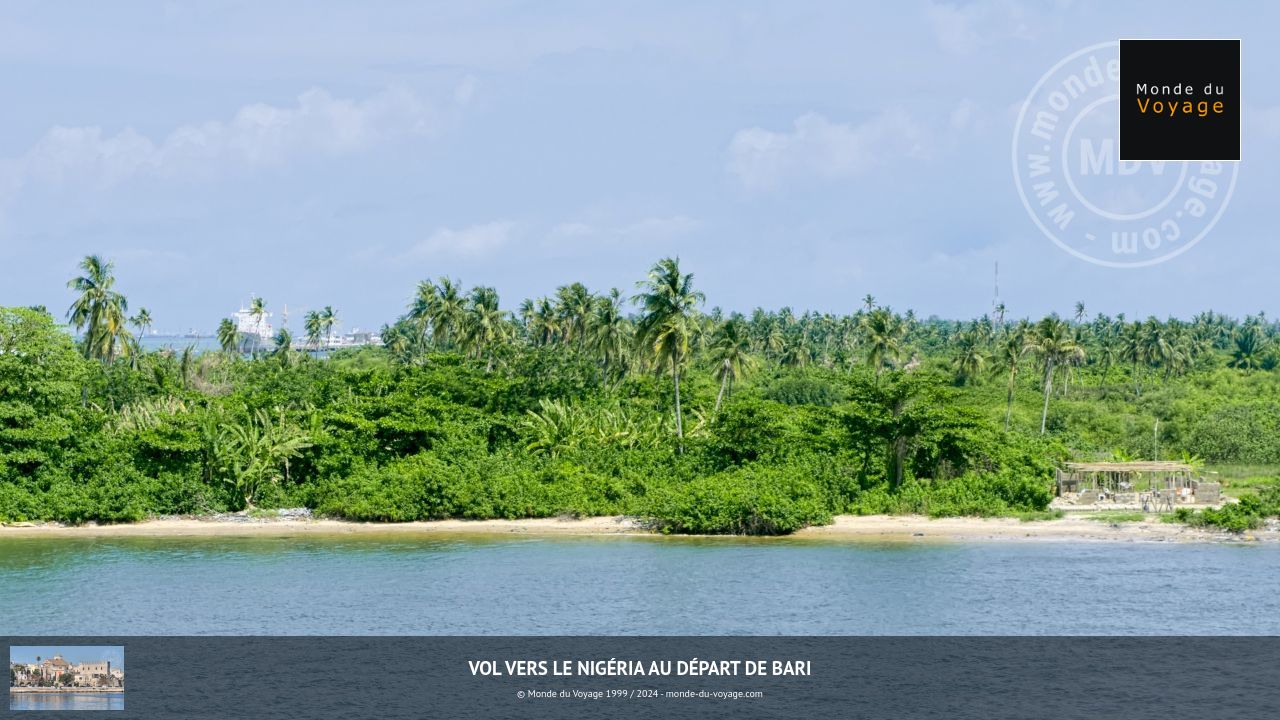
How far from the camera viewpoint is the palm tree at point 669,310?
52.4 meters

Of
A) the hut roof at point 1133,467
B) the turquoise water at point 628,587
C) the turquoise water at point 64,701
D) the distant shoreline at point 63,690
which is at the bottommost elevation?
the turquoise water at point 64,701

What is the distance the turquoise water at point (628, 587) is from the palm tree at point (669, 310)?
11.6m

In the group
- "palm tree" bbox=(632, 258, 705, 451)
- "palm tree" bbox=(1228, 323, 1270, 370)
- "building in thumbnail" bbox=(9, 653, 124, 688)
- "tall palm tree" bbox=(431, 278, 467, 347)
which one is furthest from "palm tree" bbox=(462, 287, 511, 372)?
"palm tree" bbox=(1228, 323, 1270, 370)

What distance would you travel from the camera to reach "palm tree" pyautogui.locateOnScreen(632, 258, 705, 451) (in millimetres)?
52406

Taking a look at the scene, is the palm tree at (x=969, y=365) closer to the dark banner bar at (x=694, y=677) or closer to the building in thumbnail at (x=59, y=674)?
the dark banner bar at (x=694, y=677)

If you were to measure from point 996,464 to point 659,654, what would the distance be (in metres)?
24.0

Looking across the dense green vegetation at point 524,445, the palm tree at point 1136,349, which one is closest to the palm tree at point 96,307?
the dense green vegetation at point 524,445

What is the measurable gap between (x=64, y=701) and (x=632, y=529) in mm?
23967

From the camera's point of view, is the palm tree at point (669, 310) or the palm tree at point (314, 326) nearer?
the palm tree at point (669, 310)

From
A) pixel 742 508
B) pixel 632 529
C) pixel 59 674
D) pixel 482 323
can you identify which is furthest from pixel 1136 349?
pixel 59 674

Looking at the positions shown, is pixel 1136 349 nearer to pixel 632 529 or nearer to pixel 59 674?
pixel 632 529

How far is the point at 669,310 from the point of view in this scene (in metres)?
53.0

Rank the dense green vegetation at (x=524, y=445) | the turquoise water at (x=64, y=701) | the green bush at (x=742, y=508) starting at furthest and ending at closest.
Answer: the dense green vegetation at (x=524, y=445) → the green bush at (x=742, y=508) → the turquoise water at (x=64, y=701)

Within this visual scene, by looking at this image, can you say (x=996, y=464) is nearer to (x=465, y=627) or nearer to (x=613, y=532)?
(x=613, y=532)
